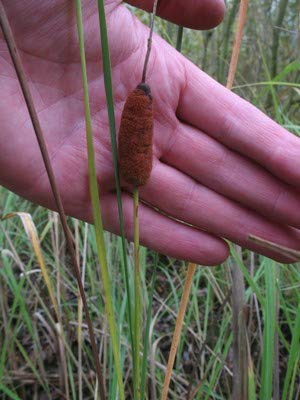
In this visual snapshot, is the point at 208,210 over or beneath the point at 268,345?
over

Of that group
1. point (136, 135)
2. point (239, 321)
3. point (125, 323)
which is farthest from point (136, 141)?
point (125, 323)

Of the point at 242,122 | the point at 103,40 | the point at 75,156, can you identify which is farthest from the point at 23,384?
the point at 103,40

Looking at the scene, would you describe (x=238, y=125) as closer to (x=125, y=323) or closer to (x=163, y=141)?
(x=163, y=141)

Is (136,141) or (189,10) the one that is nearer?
(136,141)

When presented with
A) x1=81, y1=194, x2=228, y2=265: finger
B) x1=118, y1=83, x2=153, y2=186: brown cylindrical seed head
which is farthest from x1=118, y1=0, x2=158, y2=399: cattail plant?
x1=81, y1=194, x2=228, y2=265: finger

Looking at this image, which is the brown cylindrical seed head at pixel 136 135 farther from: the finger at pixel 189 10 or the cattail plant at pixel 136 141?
the finger at pixel 189 10

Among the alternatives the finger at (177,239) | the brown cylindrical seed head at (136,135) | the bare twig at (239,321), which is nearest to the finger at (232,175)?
the finger at (177,239)
